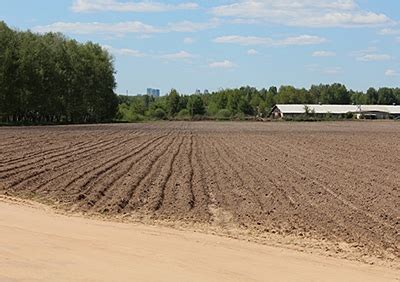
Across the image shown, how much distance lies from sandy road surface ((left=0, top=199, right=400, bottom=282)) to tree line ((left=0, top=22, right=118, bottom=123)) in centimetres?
7792

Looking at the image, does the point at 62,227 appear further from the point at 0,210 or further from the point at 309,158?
the point at 309,158

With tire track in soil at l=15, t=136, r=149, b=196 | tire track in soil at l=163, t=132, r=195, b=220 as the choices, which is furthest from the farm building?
tire track in soil at l=163, t=132, r=195, b=220

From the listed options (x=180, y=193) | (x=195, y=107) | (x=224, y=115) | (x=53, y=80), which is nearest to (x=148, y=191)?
(x=180, y=193)

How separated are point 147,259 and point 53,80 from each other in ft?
296

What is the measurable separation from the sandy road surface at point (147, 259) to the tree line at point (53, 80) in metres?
77.9

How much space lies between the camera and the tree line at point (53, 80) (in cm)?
8912

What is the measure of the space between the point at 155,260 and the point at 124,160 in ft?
64.9

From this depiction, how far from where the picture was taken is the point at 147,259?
10445mm

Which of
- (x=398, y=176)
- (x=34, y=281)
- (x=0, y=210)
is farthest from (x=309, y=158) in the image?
(x=34, y=281)

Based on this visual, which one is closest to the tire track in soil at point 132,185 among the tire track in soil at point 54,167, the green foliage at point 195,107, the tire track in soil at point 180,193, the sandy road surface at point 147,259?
the tire track in soil at point 180,193

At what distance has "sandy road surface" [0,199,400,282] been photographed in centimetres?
944

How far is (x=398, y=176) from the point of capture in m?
24.4

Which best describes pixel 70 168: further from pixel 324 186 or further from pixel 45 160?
pixel 324 186

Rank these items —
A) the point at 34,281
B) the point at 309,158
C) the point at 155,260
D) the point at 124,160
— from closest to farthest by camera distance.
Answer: the point at 34,281, the point at 155,260, the point at 124,160, the point at 309,158
